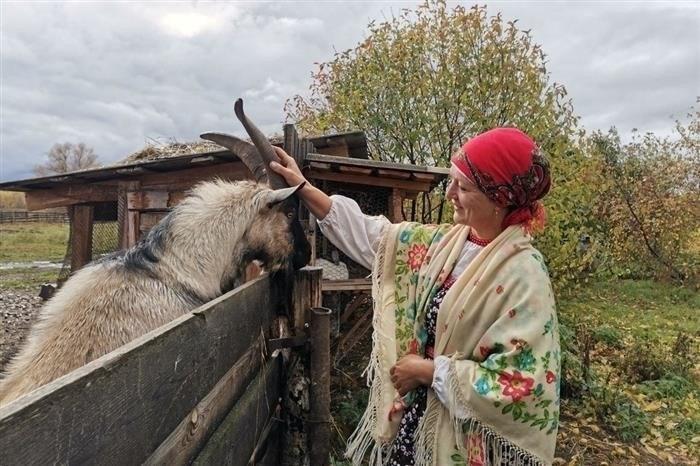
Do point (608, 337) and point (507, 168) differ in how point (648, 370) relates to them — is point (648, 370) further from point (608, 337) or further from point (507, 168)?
point (507, 168)

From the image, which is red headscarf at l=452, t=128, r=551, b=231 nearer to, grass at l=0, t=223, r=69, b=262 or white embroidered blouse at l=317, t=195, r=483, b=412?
white embroidered blouse at l=317, t=195, r=483, b=412

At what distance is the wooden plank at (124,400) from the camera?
2.39ft

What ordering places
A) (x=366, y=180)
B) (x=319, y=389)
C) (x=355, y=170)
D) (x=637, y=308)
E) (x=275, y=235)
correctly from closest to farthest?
1. (x=319, y=389)
2. (x=275, y=235)
3. (x=355, y=170)
4. (x=366, y=180)
5. (x=637, y=308)

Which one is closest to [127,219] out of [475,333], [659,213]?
[475,333]

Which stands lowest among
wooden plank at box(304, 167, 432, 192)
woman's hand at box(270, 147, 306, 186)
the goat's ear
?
the goat's ear

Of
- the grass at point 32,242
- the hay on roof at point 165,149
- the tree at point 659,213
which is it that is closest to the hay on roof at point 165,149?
the hay on roof at point 165,149

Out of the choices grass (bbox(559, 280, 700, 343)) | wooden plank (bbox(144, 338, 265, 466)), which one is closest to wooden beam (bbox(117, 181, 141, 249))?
wooden plank (bbox(144, 338, 265, 466))

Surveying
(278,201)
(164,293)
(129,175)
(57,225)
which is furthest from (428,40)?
(57,225)

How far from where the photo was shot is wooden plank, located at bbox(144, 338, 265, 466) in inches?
50.1

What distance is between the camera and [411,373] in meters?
1.93

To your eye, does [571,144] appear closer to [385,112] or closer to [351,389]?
[385,112]

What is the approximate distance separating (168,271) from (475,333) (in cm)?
170

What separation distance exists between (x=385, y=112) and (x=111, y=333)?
8747 millimetres

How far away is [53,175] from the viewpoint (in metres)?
6.58
